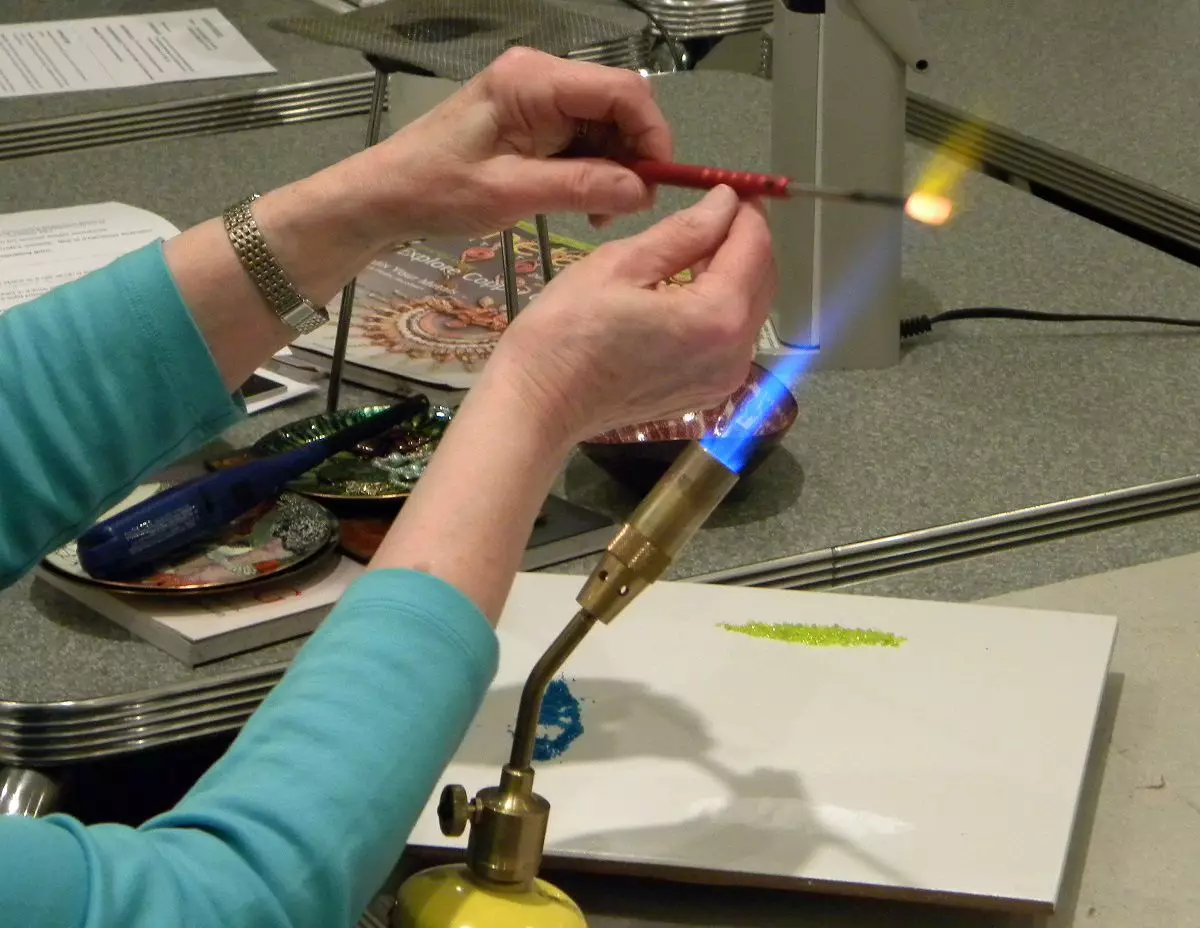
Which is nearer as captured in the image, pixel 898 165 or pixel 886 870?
pixel 886 870

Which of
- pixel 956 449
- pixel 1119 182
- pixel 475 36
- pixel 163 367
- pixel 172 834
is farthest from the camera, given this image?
pixel 1119 182

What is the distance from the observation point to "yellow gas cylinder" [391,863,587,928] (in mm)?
640

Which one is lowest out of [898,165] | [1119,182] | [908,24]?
[1119,182]

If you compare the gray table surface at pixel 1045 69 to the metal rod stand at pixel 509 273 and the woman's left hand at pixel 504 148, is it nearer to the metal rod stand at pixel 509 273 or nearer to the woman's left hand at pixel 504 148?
the metal rod stand at pixel 509 273

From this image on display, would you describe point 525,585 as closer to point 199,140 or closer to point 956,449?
point 956,449

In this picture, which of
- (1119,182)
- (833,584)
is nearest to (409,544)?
(833,584)

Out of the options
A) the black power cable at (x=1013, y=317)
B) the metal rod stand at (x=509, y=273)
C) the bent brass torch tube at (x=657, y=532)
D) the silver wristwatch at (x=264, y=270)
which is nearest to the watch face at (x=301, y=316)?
the silver wristwatch at (x=264, y=270)

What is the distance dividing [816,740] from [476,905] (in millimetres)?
209

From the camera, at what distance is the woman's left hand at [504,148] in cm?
90

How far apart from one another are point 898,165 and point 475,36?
1.24ft

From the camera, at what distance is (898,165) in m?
1.16

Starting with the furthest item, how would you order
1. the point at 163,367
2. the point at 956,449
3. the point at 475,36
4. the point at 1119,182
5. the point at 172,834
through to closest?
the point at 1119,182 < the point at 475,36 < the point at 956,449 < the point at 163,367 < the point at 172,834

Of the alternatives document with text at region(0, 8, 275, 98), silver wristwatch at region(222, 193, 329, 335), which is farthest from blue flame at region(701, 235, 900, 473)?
document with text at region(0, 8, 275, 98)

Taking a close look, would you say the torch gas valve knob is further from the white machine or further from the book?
the white machine
